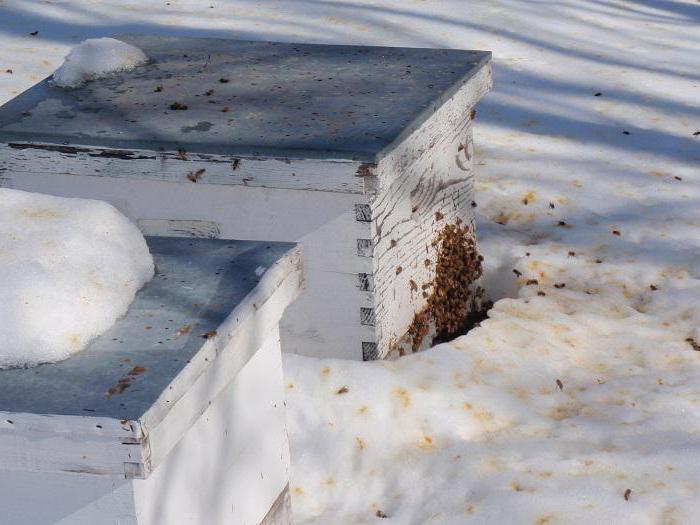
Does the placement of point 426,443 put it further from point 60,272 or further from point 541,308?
point 60,272

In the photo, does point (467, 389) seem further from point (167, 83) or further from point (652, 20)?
point (652, 20)

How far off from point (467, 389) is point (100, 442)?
1897mm

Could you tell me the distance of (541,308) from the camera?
4.34 m

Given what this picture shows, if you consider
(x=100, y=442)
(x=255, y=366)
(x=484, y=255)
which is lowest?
(x=484, y=255)

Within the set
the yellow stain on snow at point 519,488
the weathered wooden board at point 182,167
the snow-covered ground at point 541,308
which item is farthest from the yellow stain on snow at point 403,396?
the weathered wooden board at point 182,167

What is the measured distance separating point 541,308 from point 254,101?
54.7 inches

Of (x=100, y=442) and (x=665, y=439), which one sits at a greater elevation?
(x=100, y=442)

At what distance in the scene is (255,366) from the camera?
2611mm

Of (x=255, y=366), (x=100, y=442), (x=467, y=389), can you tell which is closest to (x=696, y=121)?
(x=467, y=389)

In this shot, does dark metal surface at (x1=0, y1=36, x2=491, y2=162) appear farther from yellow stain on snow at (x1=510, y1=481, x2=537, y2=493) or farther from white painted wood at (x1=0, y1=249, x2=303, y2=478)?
white painted wood at (x1=0, y1=249, x2=303, y2=478)

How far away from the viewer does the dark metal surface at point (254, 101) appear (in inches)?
138

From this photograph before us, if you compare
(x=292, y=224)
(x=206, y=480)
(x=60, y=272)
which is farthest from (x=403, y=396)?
(x=60, y=272)

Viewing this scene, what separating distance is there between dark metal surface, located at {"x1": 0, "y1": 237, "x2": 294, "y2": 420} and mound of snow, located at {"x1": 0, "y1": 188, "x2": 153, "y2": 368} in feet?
0.11

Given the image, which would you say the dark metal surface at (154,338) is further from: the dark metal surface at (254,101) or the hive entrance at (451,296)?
the hive entrance at (451,296)
